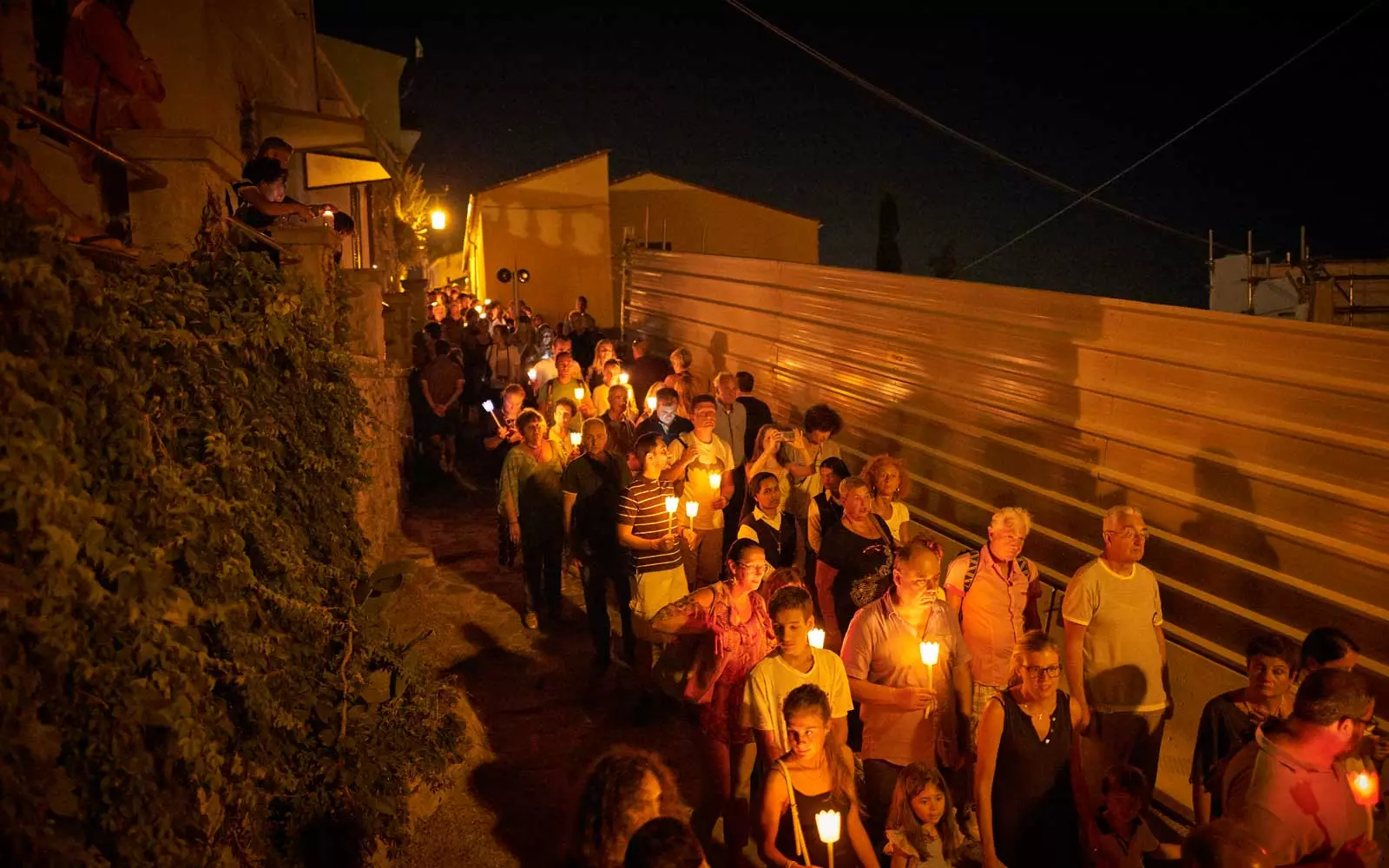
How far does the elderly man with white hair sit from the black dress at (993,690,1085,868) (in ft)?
2.73

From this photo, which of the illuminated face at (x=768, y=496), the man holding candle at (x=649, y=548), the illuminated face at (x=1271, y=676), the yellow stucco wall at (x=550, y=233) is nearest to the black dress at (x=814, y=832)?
the illuminated face at (x=1271, y=676)

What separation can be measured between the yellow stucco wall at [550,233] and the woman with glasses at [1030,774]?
Answer: 93.1 ft

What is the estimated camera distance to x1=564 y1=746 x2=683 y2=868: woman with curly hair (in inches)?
112

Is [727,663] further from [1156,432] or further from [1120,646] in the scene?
[1156,432]

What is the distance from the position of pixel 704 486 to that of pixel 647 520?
1212 mm

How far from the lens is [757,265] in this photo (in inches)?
473

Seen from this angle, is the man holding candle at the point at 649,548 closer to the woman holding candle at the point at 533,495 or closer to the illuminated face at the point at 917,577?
the woman holding candle at the point at 533,495

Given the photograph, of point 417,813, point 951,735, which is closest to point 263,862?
point 417,813

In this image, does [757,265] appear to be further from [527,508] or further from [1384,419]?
[1384,419]

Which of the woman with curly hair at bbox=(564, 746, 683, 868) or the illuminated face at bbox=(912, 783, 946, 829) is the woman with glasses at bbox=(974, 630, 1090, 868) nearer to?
the illuminated face at bbox=(912, 783, 946, 829)

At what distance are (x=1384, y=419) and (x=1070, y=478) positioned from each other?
7.23 ft

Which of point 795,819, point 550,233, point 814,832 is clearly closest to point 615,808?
point 795,819

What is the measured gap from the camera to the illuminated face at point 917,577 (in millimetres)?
4383

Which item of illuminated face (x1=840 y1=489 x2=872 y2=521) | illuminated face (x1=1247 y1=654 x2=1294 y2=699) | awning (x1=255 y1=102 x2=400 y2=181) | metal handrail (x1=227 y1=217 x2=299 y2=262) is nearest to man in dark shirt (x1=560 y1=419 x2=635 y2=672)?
illuminated face (x1=840 y1=489 x2=872 y2=521)
